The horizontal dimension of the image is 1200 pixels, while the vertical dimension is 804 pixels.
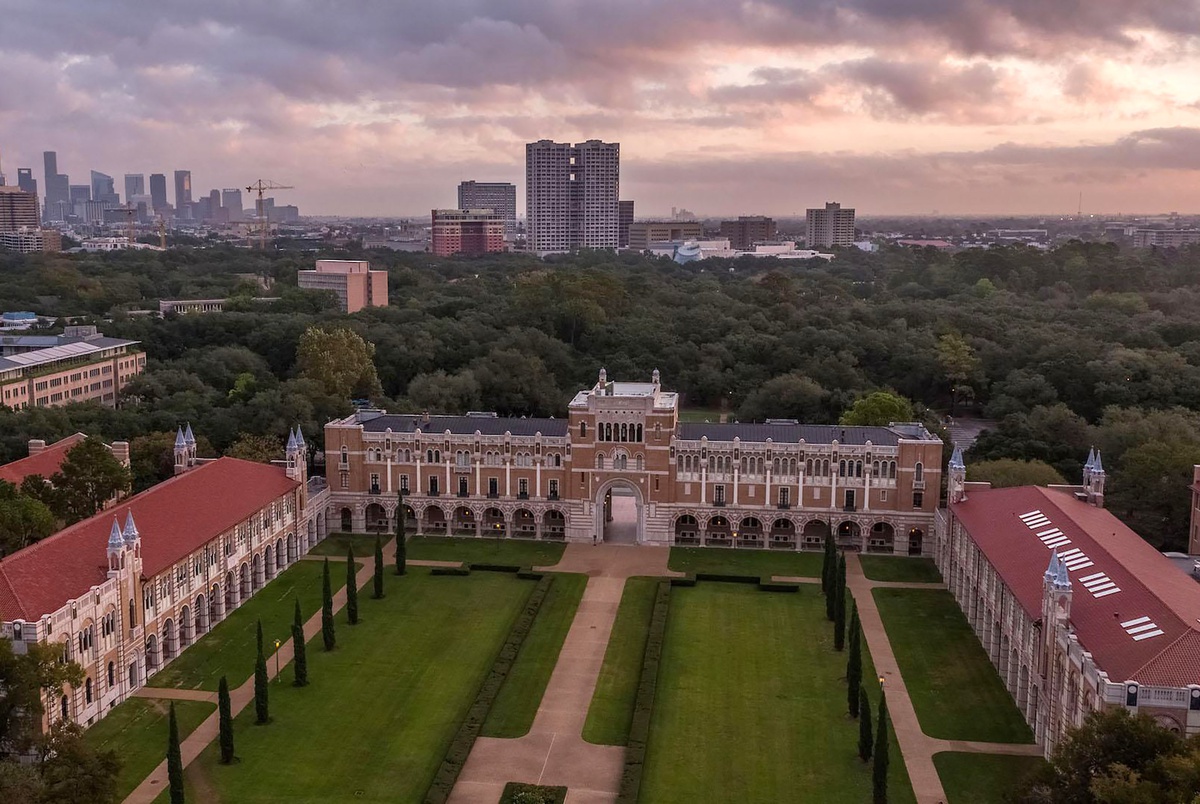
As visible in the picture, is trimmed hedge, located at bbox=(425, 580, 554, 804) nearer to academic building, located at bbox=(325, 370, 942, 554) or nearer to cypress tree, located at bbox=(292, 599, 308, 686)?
cypress tree, located at bbox=(292, 599, 308, 686)

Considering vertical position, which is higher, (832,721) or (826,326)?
(826,326)

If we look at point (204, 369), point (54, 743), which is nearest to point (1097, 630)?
point (54, 743)

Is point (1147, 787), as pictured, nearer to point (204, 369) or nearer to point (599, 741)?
point (599, 741)

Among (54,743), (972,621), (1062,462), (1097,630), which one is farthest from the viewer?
(1062,462)

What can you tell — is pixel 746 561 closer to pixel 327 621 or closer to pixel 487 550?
pixel 487 550

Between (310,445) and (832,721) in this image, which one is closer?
(832,721)

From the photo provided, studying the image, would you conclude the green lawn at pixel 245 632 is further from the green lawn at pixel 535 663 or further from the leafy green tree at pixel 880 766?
the leafy green tree at pixel 880 766

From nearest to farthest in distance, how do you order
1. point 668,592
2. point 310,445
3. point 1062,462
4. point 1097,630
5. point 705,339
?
point 1097,630 < point 668,592 < point 1062,462 < point 310,445 < point 705,339
